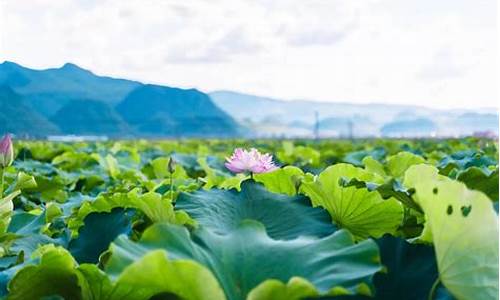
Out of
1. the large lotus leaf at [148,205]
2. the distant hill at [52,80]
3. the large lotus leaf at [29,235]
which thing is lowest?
the large lotus leaf at [29,235]

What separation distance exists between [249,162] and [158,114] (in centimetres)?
8091

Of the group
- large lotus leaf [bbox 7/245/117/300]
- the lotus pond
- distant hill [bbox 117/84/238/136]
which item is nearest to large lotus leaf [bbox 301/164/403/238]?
the lotus pond

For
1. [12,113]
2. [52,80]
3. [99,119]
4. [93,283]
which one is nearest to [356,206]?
[93,283]

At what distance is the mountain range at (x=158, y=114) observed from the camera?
3.18 m

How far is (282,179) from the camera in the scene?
1152 mm

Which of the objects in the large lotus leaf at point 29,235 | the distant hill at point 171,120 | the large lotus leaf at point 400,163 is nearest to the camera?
the large lotus leaf at point 29,235

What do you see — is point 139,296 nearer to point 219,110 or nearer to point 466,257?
point 466,257

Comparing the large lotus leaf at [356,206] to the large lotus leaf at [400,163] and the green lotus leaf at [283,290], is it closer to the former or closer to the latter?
the green lotus leaf at [283,290]

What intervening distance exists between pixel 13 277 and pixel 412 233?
0.53 m

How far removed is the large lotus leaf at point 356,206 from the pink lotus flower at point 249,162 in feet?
0.42

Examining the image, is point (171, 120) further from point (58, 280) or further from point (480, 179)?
point (58, 280)

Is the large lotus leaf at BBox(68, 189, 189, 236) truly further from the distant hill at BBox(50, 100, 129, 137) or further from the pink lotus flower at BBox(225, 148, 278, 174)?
the distant hill at BBox(50, 100, 129, 137)

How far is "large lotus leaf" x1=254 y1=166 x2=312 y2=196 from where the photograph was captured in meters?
1.14

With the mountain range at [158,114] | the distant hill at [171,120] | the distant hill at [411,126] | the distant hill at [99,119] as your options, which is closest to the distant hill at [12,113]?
the mountain range at [158,114]
